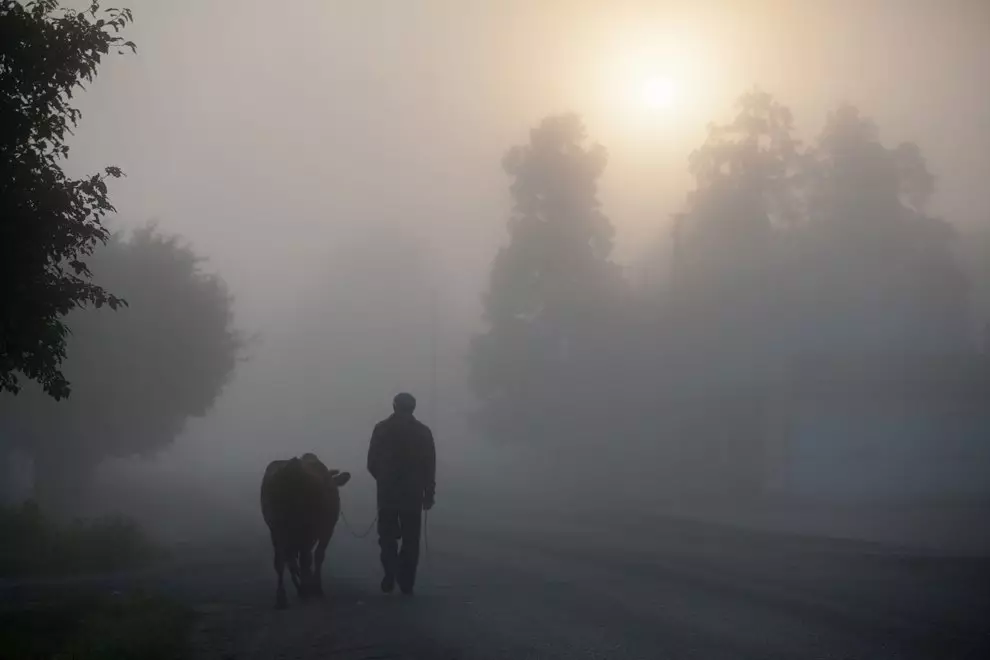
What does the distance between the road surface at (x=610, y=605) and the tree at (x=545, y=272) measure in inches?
1112

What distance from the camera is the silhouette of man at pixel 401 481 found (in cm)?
1247

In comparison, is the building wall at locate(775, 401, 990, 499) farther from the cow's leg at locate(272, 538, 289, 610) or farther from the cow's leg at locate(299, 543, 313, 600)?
the cow's leg at locate(272, 538, 289, 610)

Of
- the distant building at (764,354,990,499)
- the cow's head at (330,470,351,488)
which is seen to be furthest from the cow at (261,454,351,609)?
the distant building at (764,354,990,499)

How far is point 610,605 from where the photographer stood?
11.0 meters

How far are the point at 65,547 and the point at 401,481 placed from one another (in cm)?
923

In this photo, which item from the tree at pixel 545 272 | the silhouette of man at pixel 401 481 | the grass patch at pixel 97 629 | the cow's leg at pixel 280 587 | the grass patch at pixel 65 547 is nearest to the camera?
the grass patch at pixel 97 629

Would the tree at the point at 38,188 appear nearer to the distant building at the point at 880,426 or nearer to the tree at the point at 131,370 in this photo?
the tree at the point at 131,370

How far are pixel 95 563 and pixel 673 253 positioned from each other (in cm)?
2943

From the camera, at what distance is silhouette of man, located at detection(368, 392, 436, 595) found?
12469mm

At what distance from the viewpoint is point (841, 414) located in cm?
3872

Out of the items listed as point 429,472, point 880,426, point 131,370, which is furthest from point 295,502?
point 880,426

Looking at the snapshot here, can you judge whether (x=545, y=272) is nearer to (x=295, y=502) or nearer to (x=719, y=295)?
(x=719, y=295)

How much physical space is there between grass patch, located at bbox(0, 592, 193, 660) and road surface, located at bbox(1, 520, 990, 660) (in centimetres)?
33

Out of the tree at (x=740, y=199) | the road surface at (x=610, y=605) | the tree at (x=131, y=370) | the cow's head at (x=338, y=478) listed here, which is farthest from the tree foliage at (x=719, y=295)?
the cow's head at (x=338, y=478)
